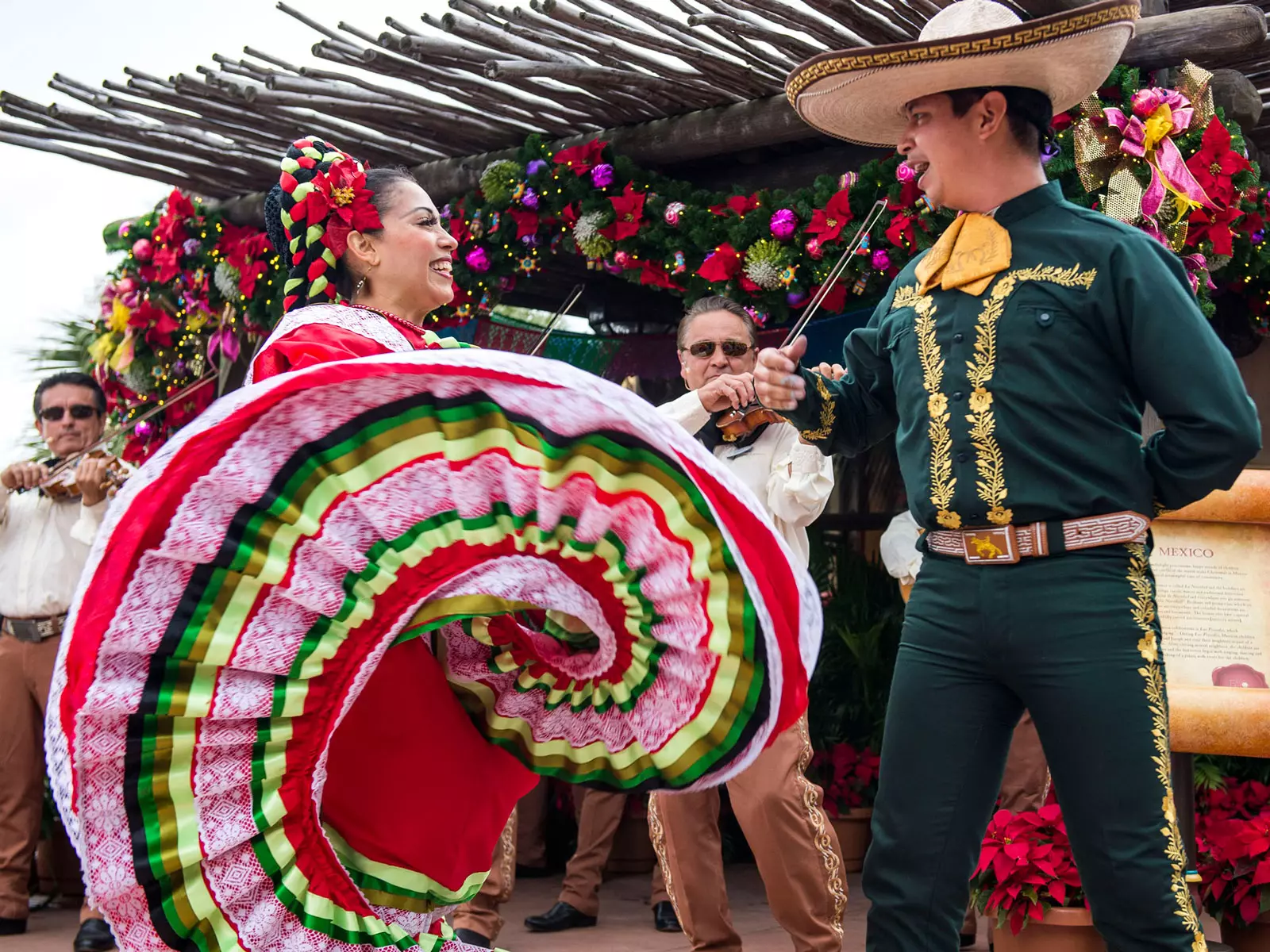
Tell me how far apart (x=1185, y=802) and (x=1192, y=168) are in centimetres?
189

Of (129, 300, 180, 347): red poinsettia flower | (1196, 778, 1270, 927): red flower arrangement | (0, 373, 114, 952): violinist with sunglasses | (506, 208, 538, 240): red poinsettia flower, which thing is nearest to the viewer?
(1196, 778, 1270, 927): red flower arrangement

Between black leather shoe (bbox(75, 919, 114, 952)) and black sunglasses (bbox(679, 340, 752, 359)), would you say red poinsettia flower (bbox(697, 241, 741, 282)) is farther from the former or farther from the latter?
black leather shoe (bbox(75, 919, 114, 952))

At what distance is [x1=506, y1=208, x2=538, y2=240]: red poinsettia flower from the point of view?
5750 millimetres

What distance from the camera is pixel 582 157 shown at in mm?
5562

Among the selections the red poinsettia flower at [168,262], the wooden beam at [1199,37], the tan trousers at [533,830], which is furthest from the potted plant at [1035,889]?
the red poinsettia flower at [168,262]

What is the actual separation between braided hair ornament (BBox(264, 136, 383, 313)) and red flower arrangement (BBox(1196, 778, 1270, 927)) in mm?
2917

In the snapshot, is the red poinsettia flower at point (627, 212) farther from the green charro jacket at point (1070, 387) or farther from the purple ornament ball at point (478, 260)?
the green charro jacket at point (1070, 387)

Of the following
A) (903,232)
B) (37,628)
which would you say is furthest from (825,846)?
(37,628)

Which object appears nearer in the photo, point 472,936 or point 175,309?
point 472,936

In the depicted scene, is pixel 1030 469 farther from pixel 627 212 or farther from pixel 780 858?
pixel 627 212

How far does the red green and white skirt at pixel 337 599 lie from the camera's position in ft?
6.05

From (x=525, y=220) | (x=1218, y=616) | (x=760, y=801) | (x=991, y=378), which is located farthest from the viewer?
(x=525, y=220)

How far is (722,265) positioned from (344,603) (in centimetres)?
344

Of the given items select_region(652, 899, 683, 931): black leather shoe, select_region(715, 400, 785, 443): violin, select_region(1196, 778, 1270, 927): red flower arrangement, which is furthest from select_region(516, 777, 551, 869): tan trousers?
select_region(1196, 778, 1270, 927): red flower arrangement
